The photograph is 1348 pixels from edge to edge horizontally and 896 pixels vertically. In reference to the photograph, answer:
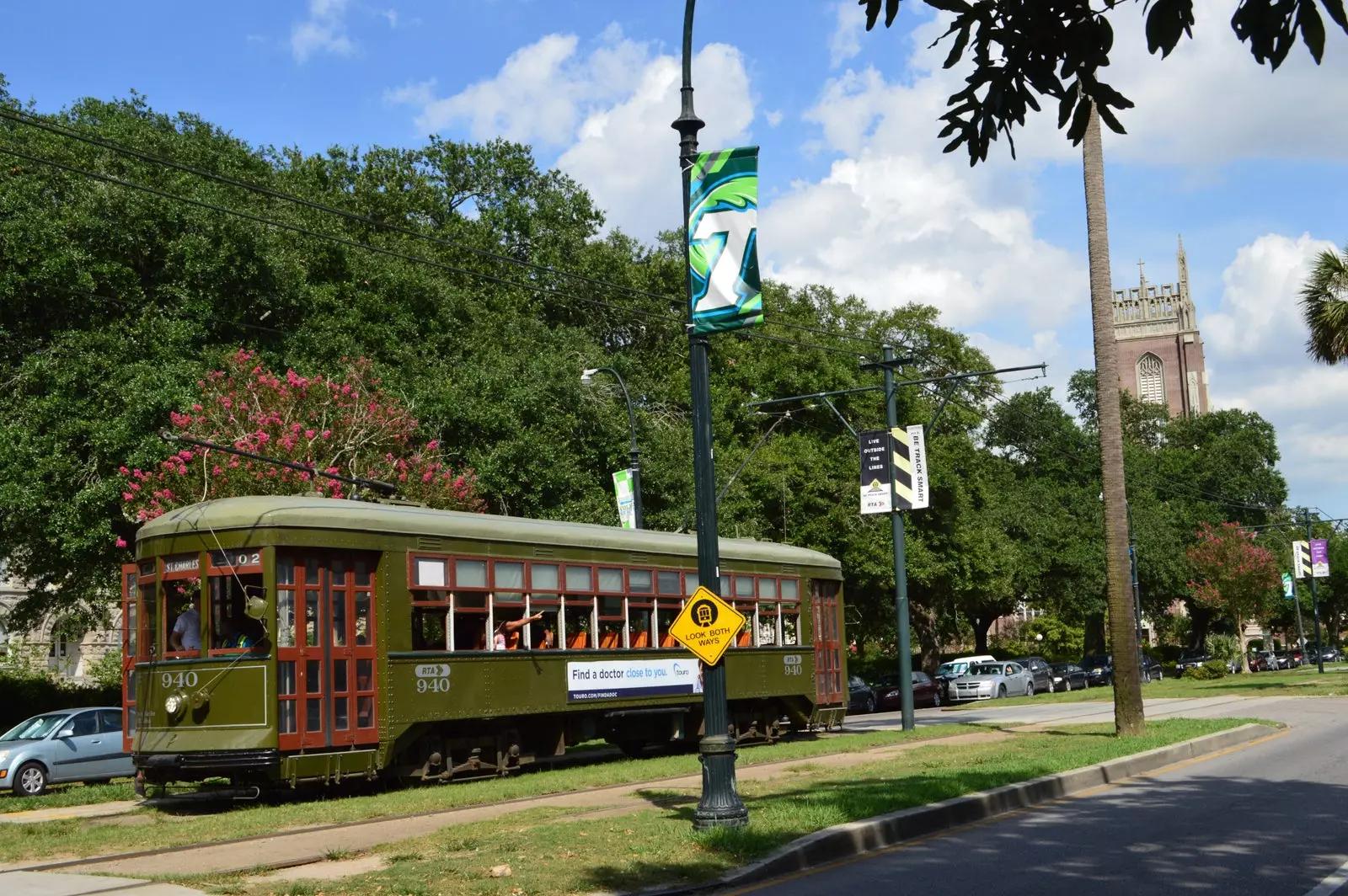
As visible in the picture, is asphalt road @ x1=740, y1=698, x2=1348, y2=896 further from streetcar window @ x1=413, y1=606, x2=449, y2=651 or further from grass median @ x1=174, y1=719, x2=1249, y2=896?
streetcar window @ x1=413, y1=606, x2=449, y2=651

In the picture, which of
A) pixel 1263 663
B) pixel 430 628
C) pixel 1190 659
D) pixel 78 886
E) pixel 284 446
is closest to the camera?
pixel 78 886

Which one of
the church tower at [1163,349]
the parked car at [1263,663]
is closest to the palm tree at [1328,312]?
the parked car at [1263,663]

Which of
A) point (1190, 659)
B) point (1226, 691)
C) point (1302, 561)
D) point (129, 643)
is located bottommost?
point (1190, 659)

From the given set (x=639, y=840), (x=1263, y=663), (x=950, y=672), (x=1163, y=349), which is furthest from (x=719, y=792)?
(x=1163, y=349)

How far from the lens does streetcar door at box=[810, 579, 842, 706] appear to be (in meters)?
25.0

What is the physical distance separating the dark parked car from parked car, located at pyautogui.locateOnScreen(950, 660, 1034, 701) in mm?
526

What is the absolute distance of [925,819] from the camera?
11859mm

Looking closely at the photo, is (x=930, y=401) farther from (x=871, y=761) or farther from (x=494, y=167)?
(x=871, y=761)

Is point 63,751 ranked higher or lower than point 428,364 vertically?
lower

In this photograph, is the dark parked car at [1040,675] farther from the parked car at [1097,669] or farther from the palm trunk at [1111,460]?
the palm trunk at [1111,460]

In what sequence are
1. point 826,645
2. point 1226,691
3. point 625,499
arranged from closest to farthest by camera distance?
point 826,645 → point 625,499 → point 1226,691

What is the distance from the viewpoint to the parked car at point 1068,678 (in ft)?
163

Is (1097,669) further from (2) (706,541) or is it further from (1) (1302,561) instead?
(2) (706,541)

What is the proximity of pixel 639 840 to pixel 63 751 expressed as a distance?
46.7 feet
